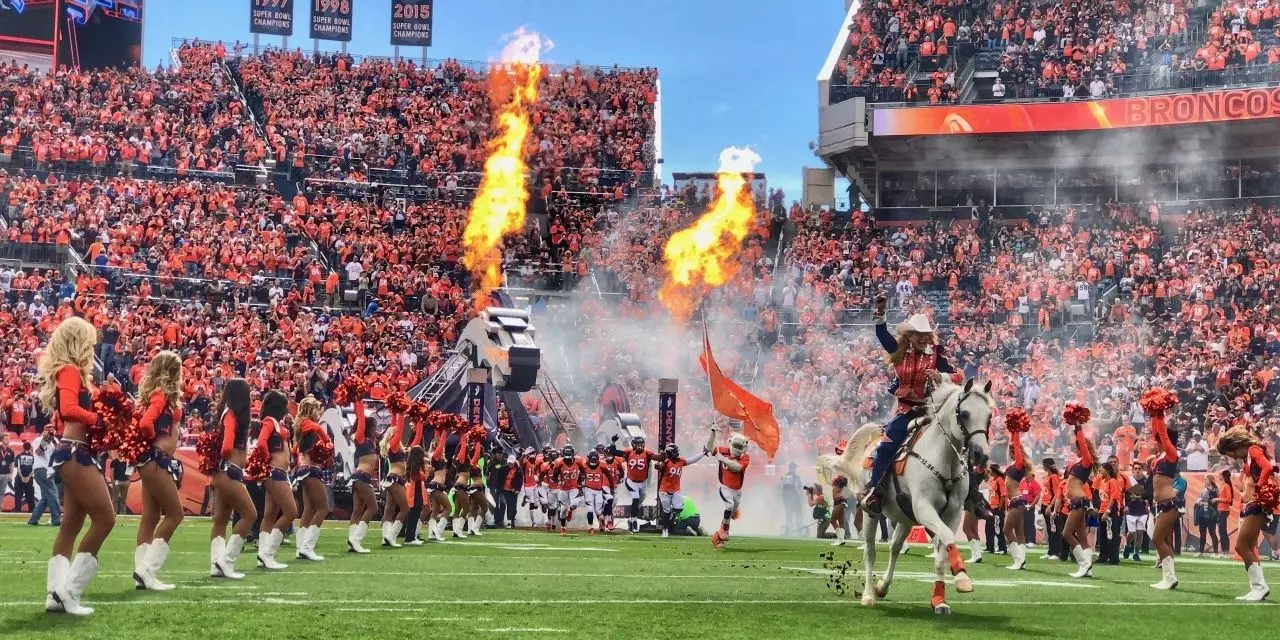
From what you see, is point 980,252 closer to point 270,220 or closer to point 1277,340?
point 1277,340

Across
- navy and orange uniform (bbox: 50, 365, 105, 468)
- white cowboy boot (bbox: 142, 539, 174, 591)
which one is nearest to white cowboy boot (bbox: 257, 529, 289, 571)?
white cowboy boot (bbox: 142, 539, 174, 591)

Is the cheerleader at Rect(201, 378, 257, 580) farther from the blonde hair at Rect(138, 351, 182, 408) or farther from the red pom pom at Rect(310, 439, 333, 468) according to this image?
the red pom pom at Rect(310, 439, 333, 468)

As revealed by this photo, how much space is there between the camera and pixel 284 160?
157 ft

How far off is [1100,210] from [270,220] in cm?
2639

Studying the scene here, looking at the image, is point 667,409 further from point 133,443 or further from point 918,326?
point 133,443

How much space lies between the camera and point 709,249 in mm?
46844

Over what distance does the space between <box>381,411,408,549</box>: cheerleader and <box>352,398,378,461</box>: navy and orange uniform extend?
649 mm

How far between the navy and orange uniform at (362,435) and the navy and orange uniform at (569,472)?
11.1m

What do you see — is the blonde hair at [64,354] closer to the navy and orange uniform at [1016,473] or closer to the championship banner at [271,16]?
the navy and orange uniform at [1016,473]

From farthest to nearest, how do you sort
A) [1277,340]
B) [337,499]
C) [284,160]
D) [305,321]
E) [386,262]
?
[284,160]
[386,262]
[305,321]
[1277,340]
[337,499]

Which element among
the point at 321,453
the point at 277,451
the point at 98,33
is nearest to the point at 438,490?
the point at 321,453

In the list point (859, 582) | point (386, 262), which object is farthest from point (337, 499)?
point (859, 582)

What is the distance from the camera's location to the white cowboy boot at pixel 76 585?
34.5 ft

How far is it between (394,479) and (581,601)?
330 inches
